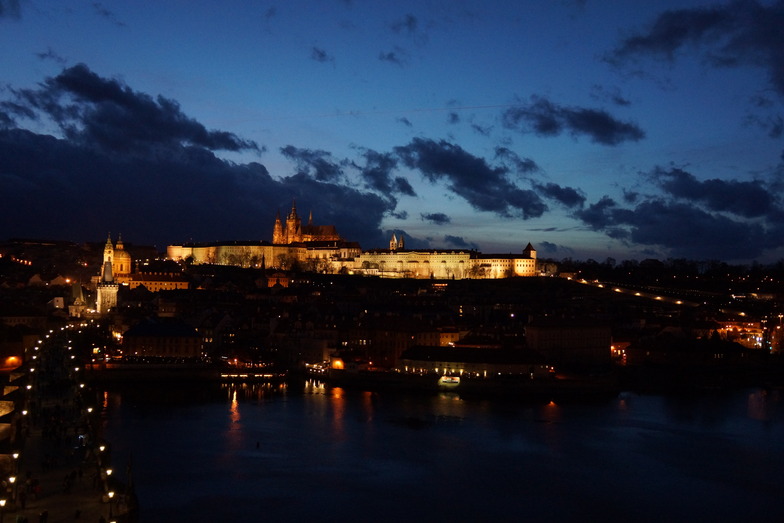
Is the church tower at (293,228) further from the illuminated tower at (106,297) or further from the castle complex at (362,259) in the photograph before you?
the illuminated tower at (106,297)

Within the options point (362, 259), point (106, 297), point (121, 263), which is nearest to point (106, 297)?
point (106, 297)

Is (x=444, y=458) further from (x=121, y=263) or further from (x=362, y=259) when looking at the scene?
(x=362, y=259)

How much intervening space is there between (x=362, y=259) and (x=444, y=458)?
44839 mm

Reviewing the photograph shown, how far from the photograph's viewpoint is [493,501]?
10312 mm

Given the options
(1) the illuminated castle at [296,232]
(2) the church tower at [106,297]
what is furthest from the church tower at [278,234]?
(2) the church tower at [106,297]

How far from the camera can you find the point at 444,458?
12.4m

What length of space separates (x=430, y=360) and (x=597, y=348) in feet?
20.1

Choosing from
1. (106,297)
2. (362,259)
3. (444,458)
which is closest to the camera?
(444,458)

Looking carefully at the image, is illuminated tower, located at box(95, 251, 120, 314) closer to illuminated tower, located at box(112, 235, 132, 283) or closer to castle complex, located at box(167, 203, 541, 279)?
illuminated tower, located at box(112, 235, 132, 283)

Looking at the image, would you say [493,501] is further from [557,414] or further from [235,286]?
[235,286]

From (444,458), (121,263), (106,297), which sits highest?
(121,263)

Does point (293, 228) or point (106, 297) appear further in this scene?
point (293, 228)

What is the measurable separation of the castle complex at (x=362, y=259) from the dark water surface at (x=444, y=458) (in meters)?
35.6

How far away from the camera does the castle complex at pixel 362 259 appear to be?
5381 centimetres
